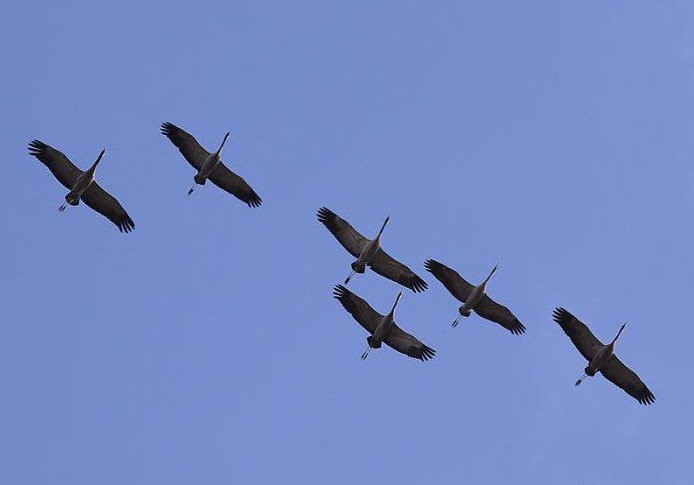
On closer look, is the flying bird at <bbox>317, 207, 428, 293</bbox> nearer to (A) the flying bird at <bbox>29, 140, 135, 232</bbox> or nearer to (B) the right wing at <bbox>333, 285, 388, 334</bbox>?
(B) the right wing at <bbox>333, 285, 388, 334</bbox>

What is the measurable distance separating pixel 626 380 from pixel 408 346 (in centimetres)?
739

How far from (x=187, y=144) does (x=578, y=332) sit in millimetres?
14425

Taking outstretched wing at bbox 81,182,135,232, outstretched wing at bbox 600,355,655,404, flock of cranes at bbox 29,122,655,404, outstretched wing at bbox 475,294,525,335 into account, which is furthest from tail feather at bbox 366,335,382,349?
outstretched wing at bbox 81,182,135,232

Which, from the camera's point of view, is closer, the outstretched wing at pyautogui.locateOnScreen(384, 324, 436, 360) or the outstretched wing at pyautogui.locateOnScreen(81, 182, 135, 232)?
the outstretched wing at pyautogui.locateOnScreen(384, 324, 436, 360)

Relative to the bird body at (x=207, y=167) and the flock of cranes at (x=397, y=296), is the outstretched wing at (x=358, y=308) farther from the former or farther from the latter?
the bird body at (x=207, y=167)

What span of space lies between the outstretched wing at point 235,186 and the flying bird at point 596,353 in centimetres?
1101

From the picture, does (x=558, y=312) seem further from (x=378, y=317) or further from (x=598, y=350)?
(x=378, y=317)

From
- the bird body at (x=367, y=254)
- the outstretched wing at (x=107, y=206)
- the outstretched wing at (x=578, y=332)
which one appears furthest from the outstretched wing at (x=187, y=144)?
the outstretched wing at (x=578, y=332)

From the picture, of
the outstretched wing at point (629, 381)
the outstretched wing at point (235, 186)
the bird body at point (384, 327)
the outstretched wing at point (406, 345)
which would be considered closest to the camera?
the bird body at point (384, 327)

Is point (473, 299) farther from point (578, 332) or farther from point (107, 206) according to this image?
point (107, 206)

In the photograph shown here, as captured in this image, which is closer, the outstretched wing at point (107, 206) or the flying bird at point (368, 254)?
the flying bird at point (368, 254)

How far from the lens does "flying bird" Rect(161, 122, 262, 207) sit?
51375mm

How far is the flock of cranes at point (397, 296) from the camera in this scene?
49406mm

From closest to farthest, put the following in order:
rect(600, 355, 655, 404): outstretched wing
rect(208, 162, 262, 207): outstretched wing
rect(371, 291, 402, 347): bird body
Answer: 1. rect(371, 291, 402, 347): bird body
2. rect(600, 355, 655, 404): outstretched wing
3. rect(208, 162, 262, 207): outstretched wing
